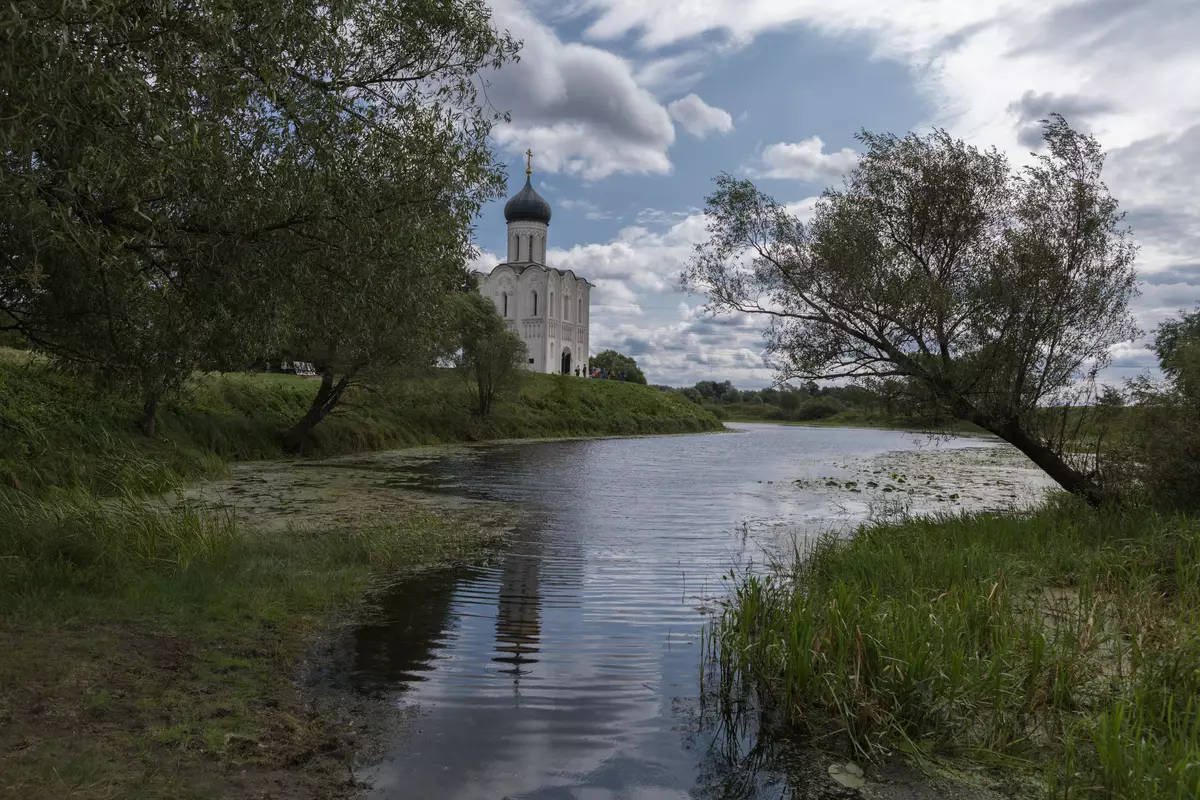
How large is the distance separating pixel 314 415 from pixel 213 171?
19289mm

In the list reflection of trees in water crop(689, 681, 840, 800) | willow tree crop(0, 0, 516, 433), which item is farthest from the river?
willow tree crop(0, 0, 516, 433)

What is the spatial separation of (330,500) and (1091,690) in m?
13.3

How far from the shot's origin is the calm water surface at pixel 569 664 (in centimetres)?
454

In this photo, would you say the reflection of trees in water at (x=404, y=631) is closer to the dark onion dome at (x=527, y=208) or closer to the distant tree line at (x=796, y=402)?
the distant tree line at (x=796, y=402)

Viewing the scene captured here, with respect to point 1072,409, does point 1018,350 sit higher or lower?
higher

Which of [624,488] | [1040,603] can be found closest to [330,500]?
[624,488]

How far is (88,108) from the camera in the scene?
5.24m

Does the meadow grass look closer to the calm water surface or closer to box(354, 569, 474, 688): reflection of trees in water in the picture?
box(354, 569, 474, 688): reflection of trees in water

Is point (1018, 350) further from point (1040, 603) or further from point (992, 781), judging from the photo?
point (992, 781)

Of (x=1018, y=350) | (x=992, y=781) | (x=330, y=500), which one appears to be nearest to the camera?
(x=992, y=781)

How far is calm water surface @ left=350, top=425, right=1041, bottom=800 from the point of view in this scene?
454 centimetres

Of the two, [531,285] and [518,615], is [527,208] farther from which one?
[518,615]

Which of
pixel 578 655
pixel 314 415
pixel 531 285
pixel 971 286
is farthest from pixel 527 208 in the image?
pixel 578 655

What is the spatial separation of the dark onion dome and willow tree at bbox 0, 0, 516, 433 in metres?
74.7
